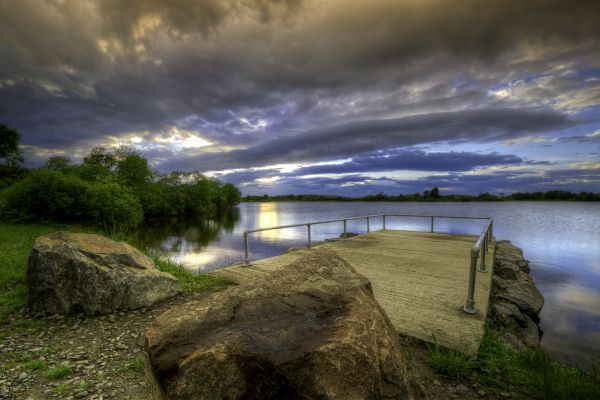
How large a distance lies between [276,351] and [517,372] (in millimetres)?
3258

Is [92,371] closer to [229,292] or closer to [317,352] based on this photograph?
[229,292]

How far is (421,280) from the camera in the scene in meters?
6.66

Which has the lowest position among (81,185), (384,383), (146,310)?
(146,310)

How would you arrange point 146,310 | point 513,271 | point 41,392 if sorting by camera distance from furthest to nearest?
1. point 513,271
2. point 146,310
3. point 41,392

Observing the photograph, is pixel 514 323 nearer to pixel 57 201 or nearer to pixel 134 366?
pixel 134 366

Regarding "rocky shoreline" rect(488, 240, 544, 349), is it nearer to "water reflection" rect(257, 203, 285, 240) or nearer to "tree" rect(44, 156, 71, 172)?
"water reflection" rect(257, 203, 285, 240)

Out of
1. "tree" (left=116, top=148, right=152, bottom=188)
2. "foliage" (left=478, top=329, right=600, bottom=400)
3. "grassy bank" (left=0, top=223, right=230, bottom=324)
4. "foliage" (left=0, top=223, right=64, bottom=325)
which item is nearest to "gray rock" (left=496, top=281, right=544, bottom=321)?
"foliage" (left=478, top=329, right=600, bottom=400)

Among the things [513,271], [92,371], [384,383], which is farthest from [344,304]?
[513,271]

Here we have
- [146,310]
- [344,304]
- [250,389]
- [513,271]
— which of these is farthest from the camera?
[513,271]

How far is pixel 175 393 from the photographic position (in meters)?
1.76

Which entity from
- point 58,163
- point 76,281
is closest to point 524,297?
point 76,281

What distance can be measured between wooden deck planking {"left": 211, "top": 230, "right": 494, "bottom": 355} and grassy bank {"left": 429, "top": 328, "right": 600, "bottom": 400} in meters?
0.23

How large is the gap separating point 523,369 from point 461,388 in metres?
0.92

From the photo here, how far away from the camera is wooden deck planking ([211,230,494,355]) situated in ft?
14.2
